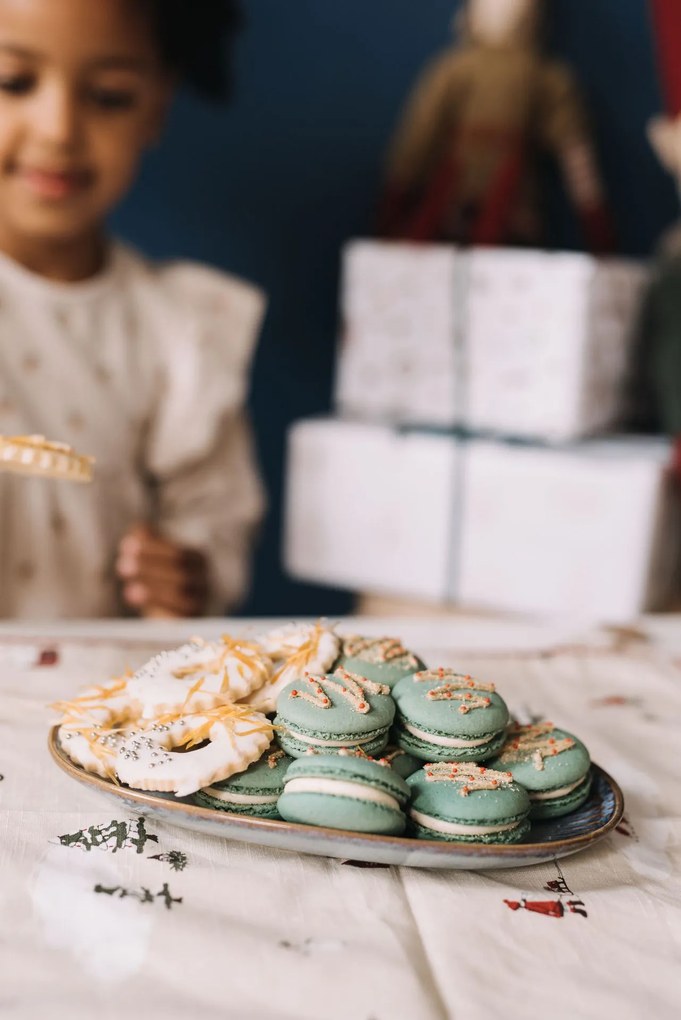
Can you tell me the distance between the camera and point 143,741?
1.46ft

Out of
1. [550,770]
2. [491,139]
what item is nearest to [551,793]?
[550,770]

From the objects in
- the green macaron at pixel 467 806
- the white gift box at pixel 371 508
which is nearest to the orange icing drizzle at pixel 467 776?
the green macaron at pixel 467 806

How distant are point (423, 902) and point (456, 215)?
Answer: 1.17 meters

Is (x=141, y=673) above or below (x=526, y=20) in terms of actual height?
below

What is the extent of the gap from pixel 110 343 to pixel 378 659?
63cm

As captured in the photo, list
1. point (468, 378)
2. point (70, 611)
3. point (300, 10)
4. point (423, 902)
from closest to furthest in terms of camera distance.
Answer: point (423, 902) → point (70, 611) → point (468, 378) → point (300, 10)

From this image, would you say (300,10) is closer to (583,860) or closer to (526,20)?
(526,20)

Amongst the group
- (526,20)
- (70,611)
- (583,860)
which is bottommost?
(70,611)

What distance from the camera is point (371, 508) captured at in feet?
4.54

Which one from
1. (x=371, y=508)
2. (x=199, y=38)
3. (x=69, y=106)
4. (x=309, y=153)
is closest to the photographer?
(x=69, y=106)

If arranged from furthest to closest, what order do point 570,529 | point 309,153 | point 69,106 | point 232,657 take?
point 309,153 < point 570,529 < point 69,106 < point 232,657

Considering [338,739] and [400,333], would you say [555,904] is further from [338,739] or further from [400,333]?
[400,333]

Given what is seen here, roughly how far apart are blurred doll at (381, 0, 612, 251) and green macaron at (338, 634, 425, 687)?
3.18ft

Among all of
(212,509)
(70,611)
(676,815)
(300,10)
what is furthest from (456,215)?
(676,815)
